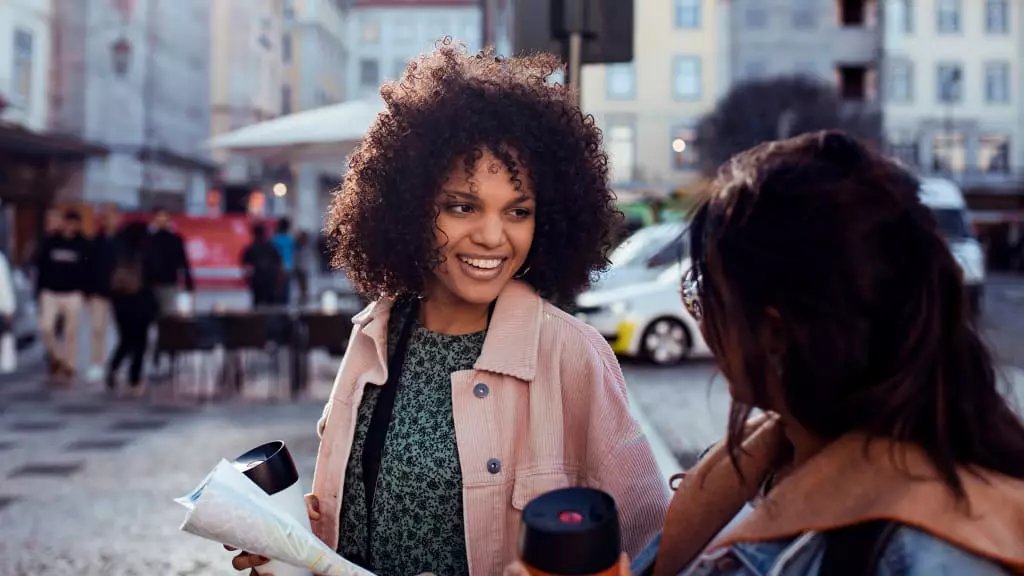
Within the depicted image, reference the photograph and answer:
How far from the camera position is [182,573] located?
175 inches

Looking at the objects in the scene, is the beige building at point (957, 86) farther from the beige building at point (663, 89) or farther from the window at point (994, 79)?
the beige building at point (663, 89)

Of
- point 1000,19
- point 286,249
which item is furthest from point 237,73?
point 1000,19

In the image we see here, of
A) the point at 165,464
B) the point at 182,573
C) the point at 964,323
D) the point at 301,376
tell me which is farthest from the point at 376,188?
the point at 301,376

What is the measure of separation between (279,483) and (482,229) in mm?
632

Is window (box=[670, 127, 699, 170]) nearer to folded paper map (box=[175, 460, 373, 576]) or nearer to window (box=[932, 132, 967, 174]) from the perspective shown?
window (box=[932, 132, 967, 174])

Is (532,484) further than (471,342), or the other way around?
(471,342)

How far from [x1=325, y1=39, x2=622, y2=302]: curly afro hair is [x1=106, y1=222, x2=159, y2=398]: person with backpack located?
814 cm

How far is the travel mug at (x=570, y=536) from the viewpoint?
1169mm

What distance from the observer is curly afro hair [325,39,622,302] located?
1.98 meters

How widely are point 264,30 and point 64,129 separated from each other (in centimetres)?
1713

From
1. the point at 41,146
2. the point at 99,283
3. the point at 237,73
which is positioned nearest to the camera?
the point at 99,283

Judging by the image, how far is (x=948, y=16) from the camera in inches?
1783

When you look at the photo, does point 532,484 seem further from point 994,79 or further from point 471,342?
point 994,79

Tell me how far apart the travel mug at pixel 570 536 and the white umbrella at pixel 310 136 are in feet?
25.4
